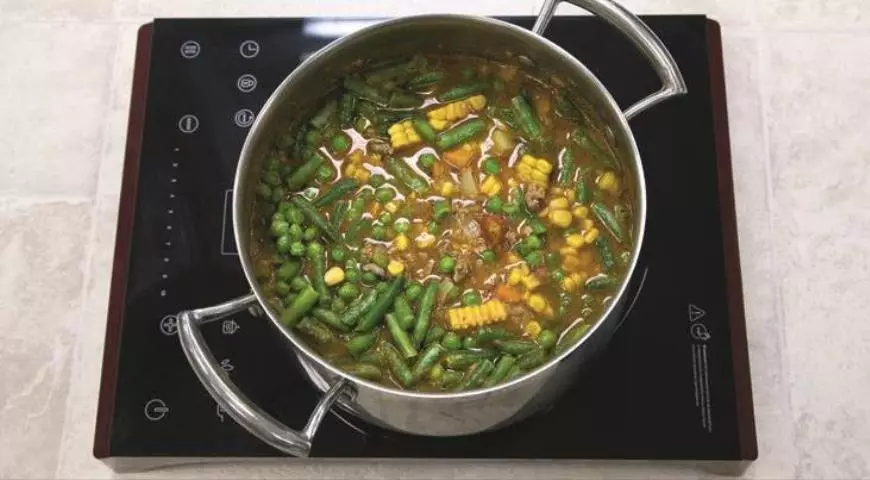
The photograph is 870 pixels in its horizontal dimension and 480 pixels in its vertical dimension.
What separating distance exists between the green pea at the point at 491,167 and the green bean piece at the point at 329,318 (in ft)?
0.90

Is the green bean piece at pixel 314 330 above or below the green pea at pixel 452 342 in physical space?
above

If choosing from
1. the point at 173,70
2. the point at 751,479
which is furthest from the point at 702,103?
the point at 173,70

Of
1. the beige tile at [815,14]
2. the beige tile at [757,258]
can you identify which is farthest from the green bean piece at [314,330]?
the beige tile at [815,14]

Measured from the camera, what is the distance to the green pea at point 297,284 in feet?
3.70

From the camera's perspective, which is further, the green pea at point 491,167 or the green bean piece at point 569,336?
the green pea at point 491,167

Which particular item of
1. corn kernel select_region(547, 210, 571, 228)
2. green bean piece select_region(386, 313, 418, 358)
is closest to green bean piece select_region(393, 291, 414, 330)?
green bean piece select_region(386, 313, 418, 358)

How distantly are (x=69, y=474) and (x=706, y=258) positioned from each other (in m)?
0.91

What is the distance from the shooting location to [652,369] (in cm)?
119

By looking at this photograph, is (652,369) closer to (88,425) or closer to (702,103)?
(702,103)

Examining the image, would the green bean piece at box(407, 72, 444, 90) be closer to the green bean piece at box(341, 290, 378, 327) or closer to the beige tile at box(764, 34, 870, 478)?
the green bean piece at box(341, 290, 378, 327)

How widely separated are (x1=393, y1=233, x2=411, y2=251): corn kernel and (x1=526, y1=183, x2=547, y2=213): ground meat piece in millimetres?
161

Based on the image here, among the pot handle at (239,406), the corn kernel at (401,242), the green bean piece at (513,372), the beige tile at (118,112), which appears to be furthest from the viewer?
the beige tile at (118,112)

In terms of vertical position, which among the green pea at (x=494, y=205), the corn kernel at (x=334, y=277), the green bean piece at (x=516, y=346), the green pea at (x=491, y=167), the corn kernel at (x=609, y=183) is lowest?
the green bean piece at (x=516, y=346)

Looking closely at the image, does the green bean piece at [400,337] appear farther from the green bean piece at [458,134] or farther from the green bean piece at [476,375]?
the green bean piece at [458,134]
